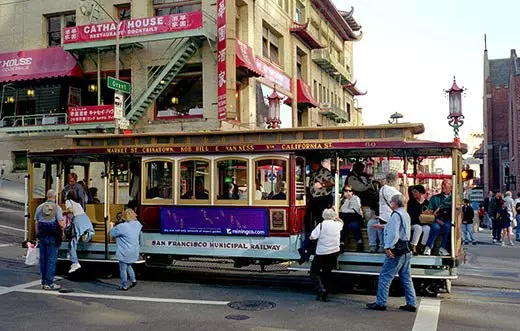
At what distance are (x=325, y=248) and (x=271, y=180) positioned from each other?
2052 mm

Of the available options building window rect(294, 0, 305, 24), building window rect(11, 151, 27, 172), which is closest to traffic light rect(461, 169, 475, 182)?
building window rect(11, 151, 27, 172)

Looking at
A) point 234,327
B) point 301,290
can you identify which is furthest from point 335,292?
point 234,327

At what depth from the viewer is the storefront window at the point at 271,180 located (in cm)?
1074

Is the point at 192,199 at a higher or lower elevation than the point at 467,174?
lower

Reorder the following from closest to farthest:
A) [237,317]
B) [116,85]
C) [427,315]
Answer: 1. [237,317]
2. [427,315]
3. [116,85]

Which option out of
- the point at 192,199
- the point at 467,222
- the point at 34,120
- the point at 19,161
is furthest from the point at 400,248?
the point at 19,161

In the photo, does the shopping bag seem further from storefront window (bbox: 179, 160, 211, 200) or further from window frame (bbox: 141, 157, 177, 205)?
storefront window (bbox: 179, 160, 211, 200)

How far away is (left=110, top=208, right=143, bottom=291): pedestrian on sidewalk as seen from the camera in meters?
10.4

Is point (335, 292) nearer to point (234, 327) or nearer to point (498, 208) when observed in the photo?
point (234, 327)

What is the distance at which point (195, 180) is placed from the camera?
11.3m

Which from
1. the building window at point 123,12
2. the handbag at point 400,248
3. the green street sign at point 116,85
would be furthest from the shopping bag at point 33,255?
the building window at point 123,12

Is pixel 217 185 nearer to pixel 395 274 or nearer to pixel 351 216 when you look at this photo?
pixel 351 216

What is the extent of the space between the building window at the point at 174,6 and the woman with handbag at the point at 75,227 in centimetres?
1556

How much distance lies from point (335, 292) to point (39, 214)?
5838mm
